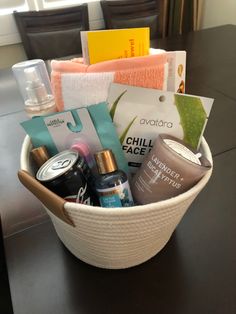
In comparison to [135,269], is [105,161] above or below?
above

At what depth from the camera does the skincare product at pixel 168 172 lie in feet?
0.98

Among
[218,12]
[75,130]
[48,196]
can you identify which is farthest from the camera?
[218,12]

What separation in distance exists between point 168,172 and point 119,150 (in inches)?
3.8

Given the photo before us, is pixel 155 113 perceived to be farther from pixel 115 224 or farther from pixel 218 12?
pixel 218 12

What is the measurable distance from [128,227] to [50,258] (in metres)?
0.19

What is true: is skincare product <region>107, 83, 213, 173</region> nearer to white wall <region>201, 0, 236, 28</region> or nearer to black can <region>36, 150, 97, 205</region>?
black can <region>36, 150, 97, 205</region>

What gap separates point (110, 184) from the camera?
1.06ft

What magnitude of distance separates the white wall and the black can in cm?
212

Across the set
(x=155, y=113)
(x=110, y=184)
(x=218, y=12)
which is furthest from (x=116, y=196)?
(x=218, y=12)

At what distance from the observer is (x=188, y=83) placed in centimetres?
93

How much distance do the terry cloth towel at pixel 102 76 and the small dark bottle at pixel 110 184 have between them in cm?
10

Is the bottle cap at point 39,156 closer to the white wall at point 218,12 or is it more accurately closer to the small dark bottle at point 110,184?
the small dark bottle at point 110,184

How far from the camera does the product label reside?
317mm

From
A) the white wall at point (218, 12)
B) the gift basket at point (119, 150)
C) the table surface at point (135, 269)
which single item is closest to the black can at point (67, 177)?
the gift basket at point (119, 150)
